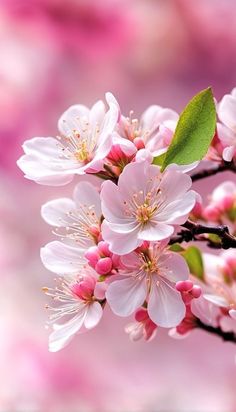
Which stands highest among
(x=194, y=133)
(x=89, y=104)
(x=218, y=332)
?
(x=194, y=133)

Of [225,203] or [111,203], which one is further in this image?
[225,203]

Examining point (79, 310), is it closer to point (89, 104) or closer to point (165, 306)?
point (165, 306)

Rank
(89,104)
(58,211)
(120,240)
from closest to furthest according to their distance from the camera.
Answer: (120,240)
(58,211)
(89,104)

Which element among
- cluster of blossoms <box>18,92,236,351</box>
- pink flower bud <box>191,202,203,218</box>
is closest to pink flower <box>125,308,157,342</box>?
cluster of blossoms <box>18,92,236,351</box>

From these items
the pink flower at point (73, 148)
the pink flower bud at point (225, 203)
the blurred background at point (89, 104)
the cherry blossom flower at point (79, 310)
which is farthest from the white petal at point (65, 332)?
the blurred background at point (89, 104)

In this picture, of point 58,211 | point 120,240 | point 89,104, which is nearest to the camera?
point 120,240

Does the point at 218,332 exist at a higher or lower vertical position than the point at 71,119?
lower

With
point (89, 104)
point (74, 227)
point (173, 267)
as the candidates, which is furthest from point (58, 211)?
point (89, 104)
